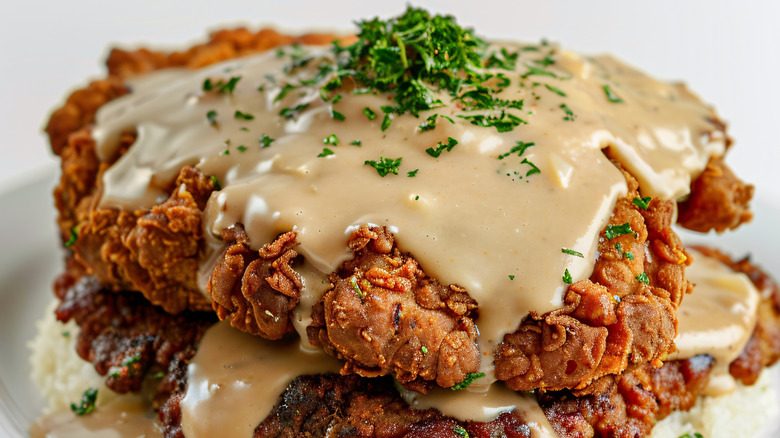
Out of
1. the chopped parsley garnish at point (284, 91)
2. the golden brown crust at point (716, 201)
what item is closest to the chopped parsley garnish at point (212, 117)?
the chopped parsley garnish at point (284, 91)

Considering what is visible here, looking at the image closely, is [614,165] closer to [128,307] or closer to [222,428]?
[222,428]

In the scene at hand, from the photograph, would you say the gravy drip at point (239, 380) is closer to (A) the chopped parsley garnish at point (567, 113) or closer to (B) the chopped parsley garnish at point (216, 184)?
(B) the chopped parsley garnish at point (216, 184)

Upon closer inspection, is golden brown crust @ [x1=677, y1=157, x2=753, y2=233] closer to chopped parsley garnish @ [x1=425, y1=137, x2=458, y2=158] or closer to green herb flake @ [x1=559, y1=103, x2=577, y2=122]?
green herb flake @ [x1=559, y1=103, x2=577, y2=122]

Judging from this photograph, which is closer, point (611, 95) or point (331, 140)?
point (331, 140)

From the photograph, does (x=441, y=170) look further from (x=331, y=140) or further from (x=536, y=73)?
(x=536, y=73)

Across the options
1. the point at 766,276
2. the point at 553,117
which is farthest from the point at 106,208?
the point at 766,276

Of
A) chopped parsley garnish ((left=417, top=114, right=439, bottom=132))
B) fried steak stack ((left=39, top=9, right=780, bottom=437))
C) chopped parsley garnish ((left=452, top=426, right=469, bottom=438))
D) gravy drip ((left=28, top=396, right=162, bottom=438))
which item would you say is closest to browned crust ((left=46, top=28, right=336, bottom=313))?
fried steak stack ((left=39, top=9, right=780, bottom=437))

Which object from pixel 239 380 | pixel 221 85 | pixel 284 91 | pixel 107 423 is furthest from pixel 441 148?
pixel 107 423
